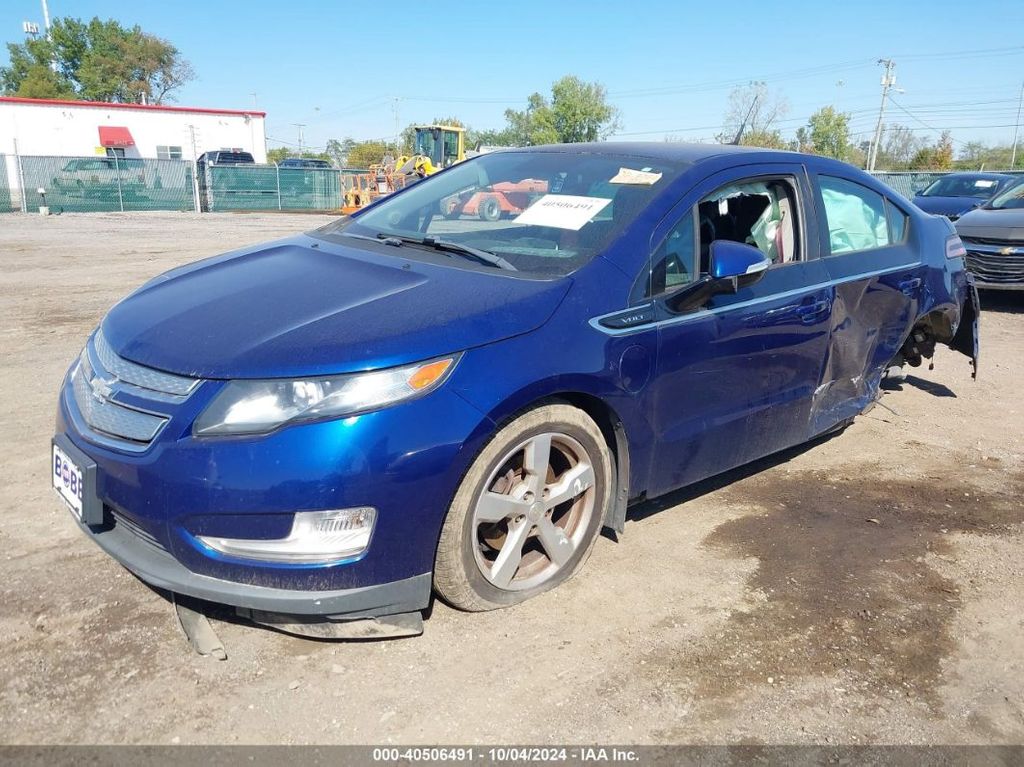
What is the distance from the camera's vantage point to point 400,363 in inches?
93.7

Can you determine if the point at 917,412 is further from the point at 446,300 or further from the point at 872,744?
the point at 446,300

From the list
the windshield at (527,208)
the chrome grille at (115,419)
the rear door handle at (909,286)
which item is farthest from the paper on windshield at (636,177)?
the chrome grille at (115,419)

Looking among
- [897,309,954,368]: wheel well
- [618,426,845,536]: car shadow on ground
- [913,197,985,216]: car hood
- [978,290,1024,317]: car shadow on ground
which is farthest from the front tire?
[913,197,985,216]: car hood

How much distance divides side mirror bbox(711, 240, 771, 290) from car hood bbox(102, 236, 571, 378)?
2.27ft

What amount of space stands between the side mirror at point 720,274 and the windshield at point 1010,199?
8.68 meters

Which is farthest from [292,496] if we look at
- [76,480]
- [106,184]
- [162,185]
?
[162,185]

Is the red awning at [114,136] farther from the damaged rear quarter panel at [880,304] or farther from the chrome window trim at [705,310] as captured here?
the chrome window trim at [705,310]

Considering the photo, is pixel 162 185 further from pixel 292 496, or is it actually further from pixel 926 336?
pixel 292 496

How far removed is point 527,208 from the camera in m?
3.47

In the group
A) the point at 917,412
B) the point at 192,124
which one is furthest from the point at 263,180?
the point at 917,412

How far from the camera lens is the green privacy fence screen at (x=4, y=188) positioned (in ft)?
85.4

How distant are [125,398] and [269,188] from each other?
103ft

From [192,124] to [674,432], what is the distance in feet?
146

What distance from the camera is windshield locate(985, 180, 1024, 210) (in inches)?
391
